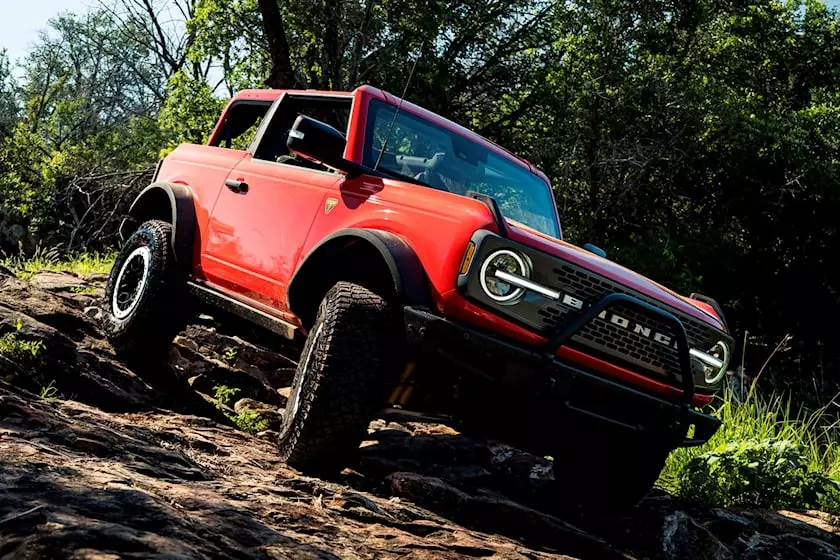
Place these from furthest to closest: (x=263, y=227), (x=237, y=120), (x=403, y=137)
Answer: (x=237, y=120), (x=263, y=227), (x=403, y=137)

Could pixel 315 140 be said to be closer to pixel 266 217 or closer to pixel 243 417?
pixel 266 217

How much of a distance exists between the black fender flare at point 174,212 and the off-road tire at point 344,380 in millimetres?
2075

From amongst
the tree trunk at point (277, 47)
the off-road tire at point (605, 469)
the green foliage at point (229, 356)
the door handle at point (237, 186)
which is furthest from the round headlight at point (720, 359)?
the tree trunk at point (277, 47)

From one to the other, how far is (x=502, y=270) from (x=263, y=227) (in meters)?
1.82

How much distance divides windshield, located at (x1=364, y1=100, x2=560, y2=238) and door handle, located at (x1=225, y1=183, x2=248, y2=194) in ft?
3.17

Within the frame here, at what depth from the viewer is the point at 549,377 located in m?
3.21

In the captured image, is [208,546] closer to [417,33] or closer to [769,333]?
[417,33]

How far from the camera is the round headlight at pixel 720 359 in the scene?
12.9ft

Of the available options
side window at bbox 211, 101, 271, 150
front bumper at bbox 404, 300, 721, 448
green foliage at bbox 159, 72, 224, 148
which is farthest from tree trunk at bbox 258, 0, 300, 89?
front bumper at bbox 404, 300, 721, 448

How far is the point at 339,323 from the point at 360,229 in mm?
496

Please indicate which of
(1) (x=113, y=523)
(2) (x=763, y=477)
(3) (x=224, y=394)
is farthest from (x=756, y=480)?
(1) (x=113, y=523)

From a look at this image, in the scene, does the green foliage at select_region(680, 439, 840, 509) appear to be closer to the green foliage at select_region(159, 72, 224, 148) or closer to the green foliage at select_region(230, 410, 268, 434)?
the green foliage at select_region(230, 410, 268, 434)

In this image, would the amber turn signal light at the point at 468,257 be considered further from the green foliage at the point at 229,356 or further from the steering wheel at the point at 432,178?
the green foliage at the point at 229,356

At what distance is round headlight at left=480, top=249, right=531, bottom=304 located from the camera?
3.32 m
